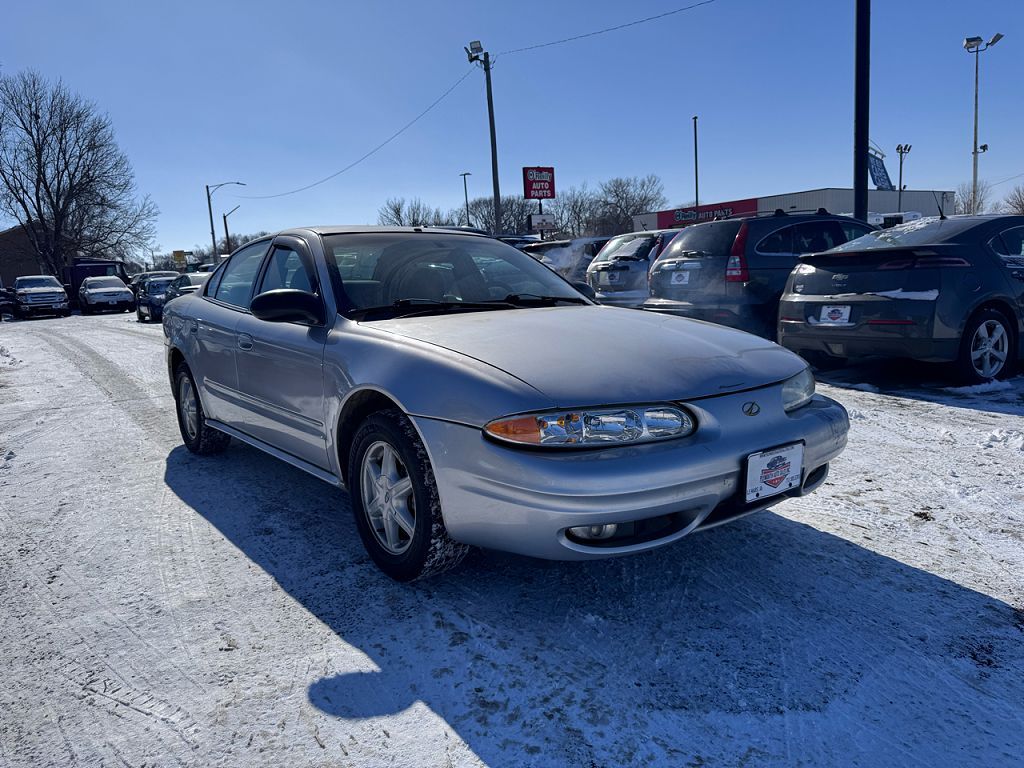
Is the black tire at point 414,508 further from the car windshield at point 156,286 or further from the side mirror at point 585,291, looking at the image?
the car windshield at point 156,286

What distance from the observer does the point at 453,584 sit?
272cm

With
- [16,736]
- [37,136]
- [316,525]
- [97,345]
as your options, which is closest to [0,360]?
[97,345]

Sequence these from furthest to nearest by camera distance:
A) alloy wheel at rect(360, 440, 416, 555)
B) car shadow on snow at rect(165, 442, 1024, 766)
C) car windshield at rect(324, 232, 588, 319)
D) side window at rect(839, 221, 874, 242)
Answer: side window at rect(839, 221, 874, 242)
car windshield at rect(324, 232, 588, 319)
alloy wheel at rect(360, 440, 416, 555)
car shadow on snow at rect(165, 442, 1024, 766)

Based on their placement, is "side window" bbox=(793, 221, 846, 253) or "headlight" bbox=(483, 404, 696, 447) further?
"side window" bbox=(793, 221, 846, 253)

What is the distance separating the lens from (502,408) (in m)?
2.21

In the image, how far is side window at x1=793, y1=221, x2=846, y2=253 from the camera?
25.5 ft

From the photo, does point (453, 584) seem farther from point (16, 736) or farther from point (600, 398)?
point (16, 736)

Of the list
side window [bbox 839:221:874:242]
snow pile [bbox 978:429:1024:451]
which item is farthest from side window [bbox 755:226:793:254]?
snow pile [bbox 978:429:1024:451]

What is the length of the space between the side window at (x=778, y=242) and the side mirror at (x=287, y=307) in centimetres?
581

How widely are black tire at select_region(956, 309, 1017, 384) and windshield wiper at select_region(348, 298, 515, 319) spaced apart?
4.27m

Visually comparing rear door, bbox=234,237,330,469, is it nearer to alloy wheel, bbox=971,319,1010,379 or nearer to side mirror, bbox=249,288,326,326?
side mirror, bbox=249,288,326,326

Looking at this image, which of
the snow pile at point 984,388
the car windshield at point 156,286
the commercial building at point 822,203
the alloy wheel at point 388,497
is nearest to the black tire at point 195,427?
the alloy wheel at point 388,497

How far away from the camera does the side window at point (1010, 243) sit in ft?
18.8

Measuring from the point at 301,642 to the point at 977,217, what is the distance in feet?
20.5
